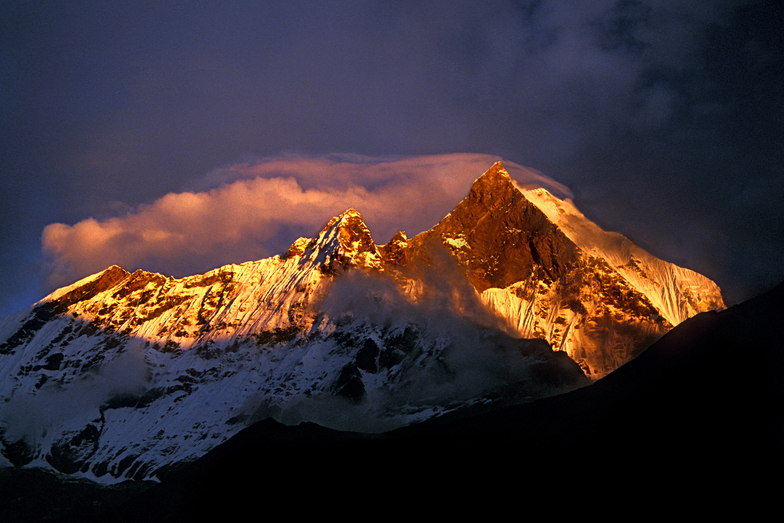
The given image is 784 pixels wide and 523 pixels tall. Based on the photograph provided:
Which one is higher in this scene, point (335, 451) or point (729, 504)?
point (335, 451)

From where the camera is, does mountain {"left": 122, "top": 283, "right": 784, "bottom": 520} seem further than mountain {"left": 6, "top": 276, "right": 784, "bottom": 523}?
No

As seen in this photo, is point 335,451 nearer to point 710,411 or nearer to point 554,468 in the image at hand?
point 554,468

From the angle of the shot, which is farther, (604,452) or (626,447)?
(604,452)

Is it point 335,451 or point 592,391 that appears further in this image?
point 335,451

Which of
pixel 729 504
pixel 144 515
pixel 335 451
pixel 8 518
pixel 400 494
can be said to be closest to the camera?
pixel 729 504

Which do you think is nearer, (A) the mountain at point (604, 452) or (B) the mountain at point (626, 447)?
(B) the mountain at point (626, 447)

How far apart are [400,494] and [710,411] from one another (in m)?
34.2

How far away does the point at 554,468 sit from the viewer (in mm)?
65750

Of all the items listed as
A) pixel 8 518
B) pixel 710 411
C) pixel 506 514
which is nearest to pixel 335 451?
pixel 506 514

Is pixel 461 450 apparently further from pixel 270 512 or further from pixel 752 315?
pixel 752 315

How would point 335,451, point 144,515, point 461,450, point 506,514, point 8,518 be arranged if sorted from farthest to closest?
point 8,518 → point 144,515 → point 335,451 → point 461,450 → point 506,514

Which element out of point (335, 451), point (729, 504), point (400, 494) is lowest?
point (729, 504)

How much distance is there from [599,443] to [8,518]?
7911 inches

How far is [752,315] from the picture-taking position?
216 feet
